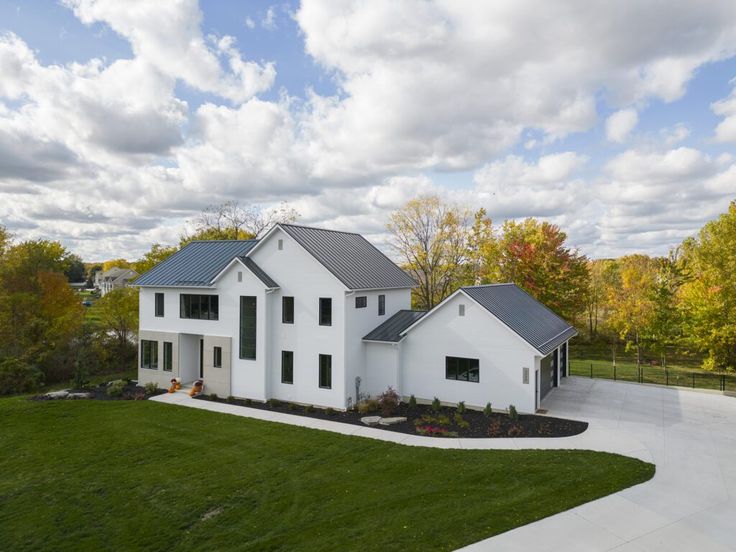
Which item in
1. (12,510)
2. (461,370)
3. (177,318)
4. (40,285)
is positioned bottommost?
(12,510)

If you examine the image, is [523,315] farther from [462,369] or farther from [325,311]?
[325,311]

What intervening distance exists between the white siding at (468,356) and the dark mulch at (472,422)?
0.74 metres

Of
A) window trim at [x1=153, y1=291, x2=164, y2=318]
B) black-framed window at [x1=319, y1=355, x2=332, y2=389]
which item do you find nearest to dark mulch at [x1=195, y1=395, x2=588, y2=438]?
black-framed window at [x1=319, y1=355, x2=332, y2=389]

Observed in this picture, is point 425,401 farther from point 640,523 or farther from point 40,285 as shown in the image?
point 40,285

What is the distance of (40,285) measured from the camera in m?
37.6

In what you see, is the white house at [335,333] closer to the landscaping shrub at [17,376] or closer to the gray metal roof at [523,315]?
the gray metal roof at [523,315]

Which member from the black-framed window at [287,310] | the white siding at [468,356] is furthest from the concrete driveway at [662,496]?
the black-framed window at [287,310]

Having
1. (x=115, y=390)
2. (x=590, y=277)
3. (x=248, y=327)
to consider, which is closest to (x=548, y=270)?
(x=590, y=277)

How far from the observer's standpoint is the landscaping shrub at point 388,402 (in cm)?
2078

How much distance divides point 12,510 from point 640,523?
15.9 m

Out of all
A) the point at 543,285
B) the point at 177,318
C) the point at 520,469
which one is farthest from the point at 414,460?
the point at 543,285

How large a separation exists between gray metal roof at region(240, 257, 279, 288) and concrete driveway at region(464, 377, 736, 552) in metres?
14.2

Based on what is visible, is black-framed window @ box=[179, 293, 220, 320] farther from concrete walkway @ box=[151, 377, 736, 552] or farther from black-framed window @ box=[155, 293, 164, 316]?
concrete walkway @ box=[151, 377, 736, 552]

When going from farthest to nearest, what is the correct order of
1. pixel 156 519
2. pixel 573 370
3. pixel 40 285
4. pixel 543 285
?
pixel 40 285, pixel 543 285, pixel 573 370, pixel 156 519
